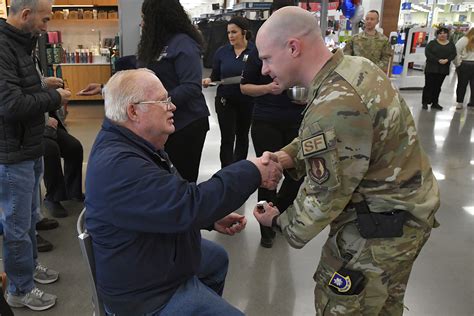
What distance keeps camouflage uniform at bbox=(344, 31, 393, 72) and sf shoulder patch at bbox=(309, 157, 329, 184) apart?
198 inches

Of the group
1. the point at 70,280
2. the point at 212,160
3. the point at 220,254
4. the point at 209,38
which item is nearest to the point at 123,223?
the point at 220,254

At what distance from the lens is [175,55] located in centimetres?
247

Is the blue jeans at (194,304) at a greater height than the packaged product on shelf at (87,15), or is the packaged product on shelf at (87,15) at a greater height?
the packaged product on shelf at (87,15)

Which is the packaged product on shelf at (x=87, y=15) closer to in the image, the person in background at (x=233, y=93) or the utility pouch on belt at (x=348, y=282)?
the person in background at (x=233, y=93)

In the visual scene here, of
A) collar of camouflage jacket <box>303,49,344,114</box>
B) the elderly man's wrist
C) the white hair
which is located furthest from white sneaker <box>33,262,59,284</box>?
collar of camouflage jacket <box>303,49,344,114</box>

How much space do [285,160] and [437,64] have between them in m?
7.67

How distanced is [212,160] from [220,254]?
3.18m

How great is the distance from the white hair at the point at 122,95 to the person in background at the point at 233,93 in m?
2.33

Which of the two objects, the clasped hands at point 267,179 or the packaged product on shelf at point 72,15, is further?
the packaged product on shelf at point 72,15

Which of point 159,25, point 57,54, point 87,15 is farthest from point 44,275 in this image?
point 87,15

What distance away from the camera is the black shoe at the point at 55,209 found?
11.3 feet

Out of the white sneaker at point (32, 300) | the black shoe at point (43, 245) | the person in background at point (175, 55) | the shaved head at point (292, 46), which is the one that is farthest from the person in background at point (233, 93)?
the shaved head at point (292, 46)

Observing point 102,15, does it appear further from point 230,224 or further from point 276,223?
point 276,223

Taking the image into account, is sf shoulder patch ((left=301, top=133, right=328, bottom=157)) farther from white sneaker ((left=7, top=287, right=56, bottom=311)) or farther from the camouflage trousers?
white sneaker ((left=7, top=287, right=56, bottom=311))
